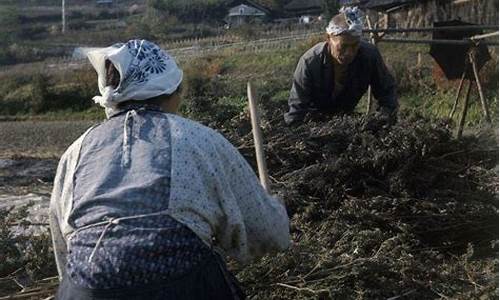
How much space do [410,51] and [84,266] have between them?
60.4ft

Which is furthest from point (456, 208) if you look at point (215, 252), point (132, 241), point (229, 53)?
point (229, 53)

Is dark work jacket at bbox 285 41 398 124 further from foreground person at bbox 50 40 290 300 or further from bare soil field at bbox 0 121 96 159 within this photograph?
bare soil field at bbox 0 121 96 159

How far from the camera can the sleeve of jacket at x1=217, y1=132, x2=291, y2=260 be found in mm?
2039

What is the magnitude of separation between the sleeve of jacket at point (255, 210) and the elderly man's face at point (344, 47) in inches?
82.7

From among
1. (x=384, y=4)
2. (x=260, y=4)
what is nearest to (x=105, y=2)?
(x=260, y=4)

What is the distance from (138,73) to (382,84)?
8.68 feet

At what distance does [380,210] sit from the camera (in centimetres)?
341

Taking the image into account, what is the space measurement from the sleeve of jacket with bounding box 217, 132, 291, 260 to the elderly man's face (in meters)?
2.10

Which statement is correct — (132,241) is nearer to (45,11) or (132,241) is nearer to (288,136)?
(288,136)

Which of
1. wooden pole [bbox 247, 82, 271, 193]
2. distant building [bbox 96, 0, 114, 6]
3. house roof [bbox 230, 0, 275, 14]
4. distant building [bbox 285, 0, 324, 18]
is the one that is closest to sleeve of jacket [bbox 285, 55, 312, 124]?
wooden pole [bbox 247, 82, 271, 193]

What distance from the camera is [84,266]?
1912 millimetres

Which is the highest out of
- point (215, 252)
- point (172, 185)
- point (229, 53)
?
point (172, 185)

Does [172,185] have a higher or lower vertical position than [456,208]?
higher

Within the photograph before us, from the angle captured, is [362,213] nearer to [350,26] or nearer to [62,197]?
[350,26]
